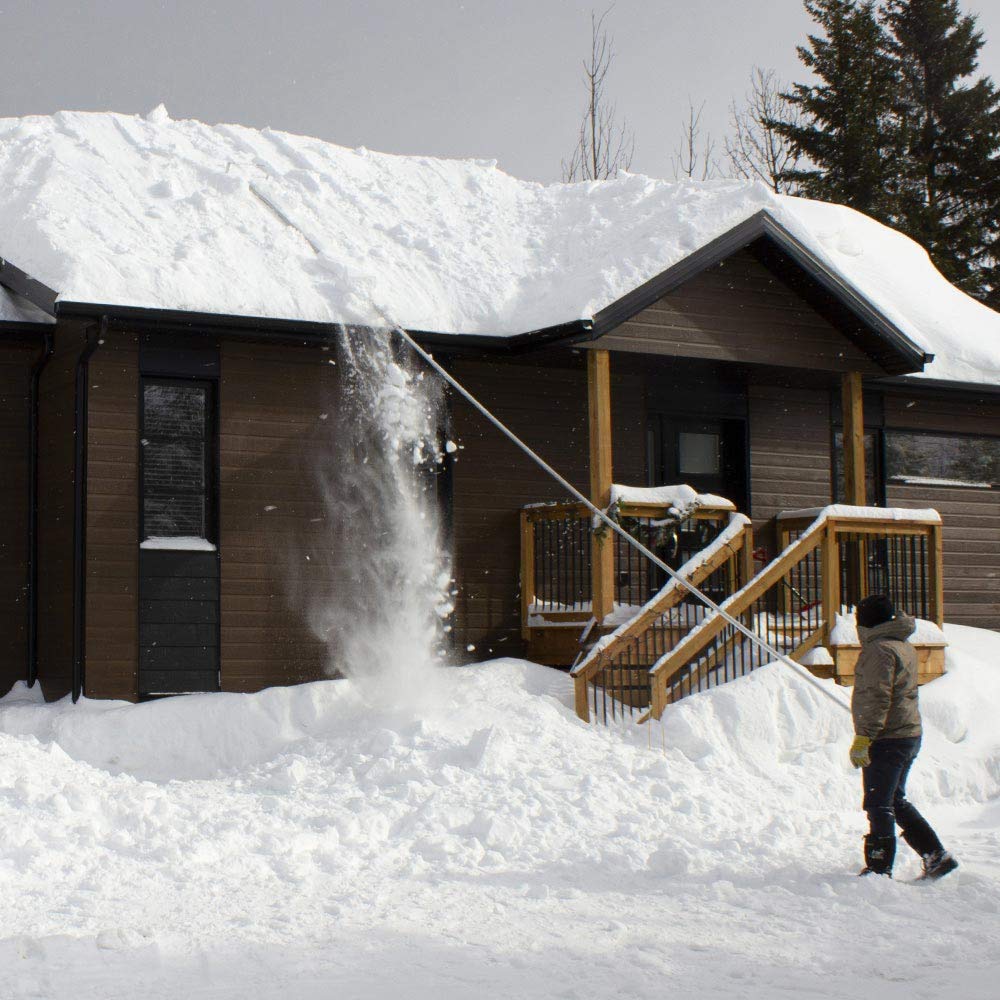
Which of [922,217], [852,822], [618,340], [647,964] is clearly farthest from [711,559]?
[922,217]

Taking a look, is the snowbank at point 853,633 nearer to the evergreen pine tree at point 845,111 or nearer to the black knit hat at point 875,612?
the black knit hat at point 875,612

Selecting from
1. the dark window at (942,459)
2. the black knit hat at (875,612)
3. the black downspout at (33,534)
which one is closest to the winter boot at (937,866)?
the black knit hat at (875,612)

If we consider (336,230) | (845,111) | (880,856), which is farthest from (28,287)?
(845,111)

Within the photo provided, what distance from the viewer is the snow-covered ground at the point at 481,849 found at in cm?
569

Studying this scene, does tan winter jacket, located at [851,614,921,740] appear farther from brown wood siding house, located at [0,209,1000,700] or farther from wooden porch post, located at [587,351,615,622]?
brown wood siding house, located at [0,209,1000,700]

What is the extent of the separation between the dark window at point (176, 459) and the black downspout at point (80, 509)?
603 millimetres

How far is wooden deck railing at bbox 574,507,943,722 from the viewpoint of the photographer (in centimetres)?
1152

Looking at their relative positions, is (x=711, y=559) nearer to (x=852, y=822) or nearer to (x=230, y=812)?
(x=852, y=822)

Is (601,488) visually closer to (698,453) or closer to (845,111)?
(698,453)

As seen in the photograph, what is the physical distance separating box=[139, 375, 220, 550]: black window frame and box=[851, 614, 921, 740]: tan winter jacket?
6583 millimetres

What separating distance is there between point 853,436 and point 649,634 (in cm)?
333

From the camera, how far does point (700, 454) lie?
15.5 meters

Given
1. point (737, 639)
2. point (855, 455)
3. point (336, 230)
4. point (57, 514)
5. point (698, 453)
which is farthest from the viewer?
point (698, 453)

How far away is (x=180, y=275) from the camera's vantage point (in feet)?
40.8
